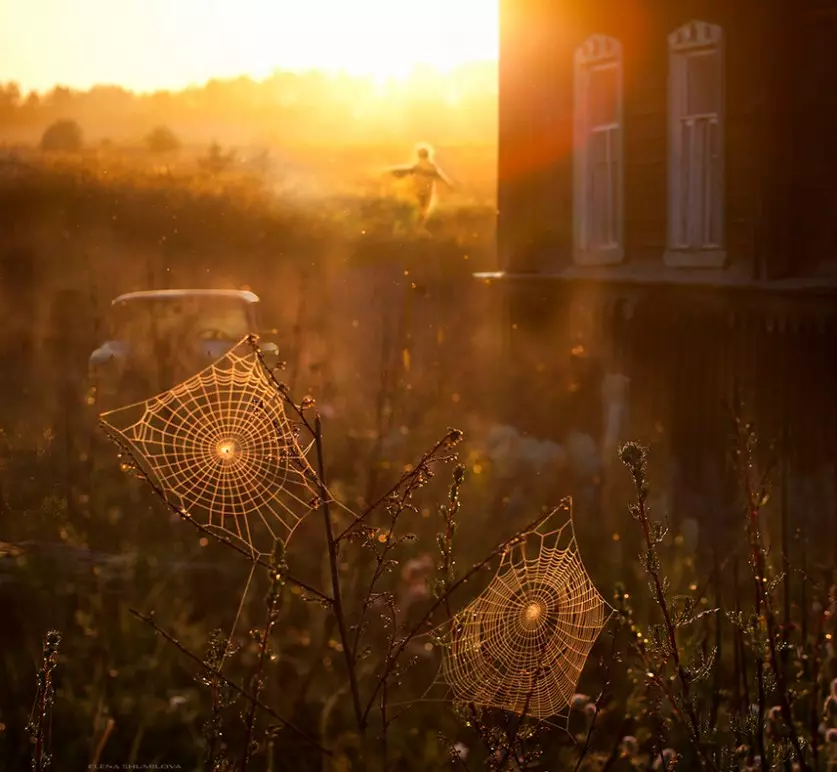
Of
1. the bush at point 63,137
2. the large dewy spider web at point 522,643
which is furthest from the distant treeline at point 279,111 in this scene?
the large dewy spider web at point 522,643

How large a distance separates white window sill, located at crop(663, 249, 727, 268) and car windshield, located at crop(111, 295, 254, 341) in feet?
12.1

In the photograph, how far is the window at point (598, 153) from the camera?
12.0 metres

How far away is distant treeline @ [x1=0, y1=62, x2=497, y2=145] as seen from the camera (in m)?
15.4

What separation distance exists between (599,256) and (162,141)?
6229 mm

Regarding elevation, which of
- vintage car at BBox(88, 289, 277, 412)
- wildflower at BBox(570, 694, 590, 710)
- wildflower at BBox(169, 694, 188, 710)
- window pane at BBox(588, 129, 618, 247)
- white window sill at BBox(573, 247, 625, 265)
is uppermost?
window pane at BBox(588, 129, 618, 247)

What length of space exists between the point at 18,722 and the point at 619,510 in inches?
161

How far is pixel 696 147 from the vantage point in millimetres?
10938

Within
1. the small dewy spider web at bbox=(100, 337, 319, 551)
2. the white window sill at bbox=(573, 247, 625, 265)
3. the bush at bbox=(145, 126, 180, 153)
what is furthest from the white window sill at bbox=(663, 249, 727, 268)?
the bush at bbox=(145, 126, 180, 153)

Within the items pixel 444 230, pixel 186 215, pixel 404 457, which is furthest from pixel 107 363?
pixel 444 230

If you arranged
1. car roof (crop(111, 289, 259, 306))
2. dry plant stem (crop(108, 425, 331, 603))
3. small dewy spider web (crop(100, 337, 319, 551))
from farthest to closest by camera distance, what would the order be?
car roof (crop(111, 289, 259, 306)), small dewy spider web (crop(100, 337, 319, 551)), dry plant stem (crop(108, 425, 331, 603))

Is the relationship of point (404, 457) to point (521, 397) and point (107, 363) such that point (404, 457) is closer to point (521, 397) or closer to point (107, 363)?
point (107, 363)

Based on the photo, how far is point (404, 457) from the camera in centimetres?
859

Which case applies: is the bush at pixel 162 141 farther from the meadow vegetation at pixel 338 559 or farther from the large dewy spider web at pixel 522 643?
the large dewy spider web at pixel 522 643

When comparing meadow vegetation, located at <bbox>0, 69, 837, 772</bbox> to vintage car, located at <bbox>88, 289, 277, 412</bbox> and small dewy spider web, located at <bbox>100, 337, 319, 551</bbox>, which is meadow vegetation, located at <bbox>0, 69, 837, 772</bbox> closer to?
small dewy spider web, located at <bbox>100, 337, 319, 551</bbox>
